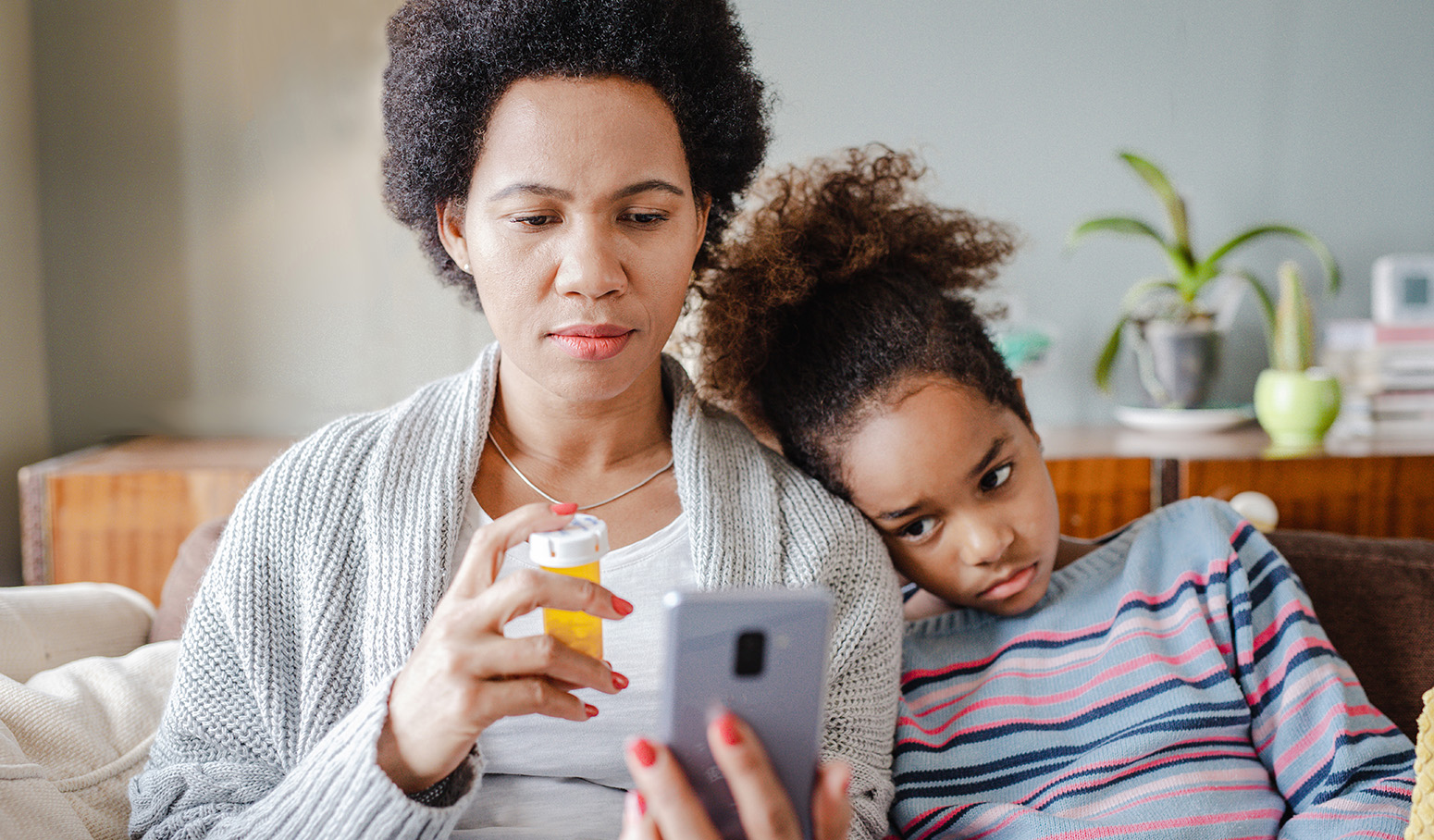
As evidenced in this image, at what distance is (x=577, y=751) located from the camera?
0.99 m

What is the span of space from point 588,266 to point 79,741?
72 cm

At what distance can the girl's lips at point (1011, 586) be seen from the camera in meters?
1.16

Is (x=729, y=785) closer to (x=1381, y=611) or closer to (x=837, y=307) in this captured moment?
(x=837, y=307)

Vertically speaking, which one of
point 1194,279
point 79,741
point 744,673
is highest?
point 1194,279

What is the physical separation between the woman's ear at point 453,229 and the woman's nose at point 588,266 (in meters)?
0.17

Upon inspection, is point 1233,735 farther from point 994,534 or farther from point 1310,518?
point 1310,518

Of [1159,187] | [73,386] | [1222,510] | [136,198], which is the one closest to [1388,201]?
[1159,187]

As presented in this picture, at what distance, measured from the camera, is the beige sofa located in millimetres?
985

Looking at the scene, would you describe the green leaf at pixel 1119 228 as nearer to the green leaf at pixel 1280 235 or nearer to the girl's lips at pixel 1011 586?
the green leaf at pixel 1280 235

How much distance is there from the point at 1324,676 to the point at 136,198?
244 cm

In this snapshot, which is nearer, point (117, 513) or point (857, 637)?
point (857, 637)

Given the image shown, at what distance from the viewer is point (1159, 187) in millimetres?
2318

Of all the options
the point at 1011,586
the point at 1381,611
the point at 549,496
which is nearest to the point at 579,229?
the point at 549,496

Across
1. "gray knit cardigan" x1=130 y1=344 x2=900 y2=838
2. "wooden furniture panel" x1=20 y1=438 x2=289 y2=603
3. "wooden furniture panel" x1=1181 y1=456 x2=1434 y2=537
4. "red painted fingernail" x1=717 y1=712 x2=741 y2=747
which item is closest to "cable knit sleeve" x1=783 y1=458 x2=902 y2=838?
"gray knit cardigan" x1=130 y1=344 x2=900 y2=838
